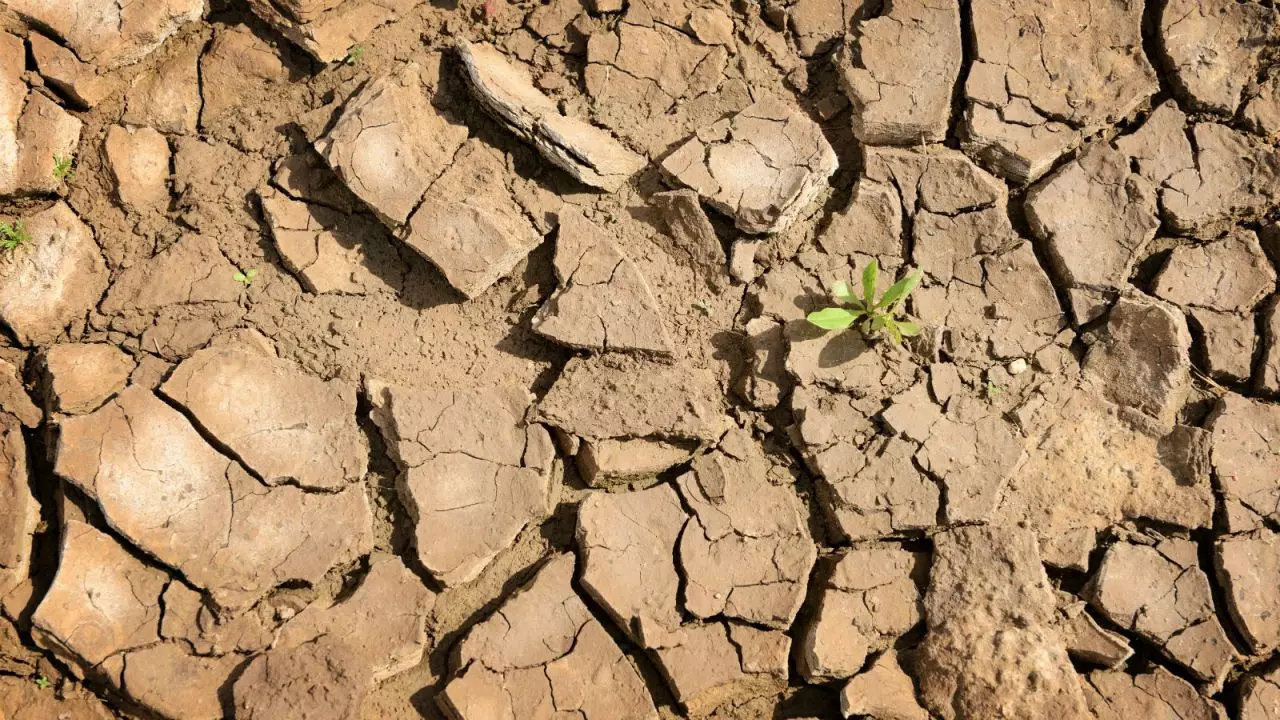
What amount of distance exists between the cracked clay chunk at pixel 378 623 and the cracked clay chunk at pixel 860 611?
1189mm

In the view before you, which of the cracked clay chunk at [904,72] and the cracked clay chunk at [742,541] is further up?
the cracked clay chunk at [904,72]

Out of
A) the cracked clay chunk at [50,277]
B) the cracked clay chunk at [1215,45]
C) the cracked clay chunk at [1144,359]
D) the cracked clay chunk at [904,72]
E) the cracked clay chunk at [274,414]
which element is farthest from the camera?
the cracked clay chunk at [1215,45]

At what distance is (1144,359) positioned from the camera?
10.1ft

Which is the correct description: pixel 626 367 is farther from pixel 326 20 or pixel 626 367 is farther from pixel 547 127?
pixel 326 20

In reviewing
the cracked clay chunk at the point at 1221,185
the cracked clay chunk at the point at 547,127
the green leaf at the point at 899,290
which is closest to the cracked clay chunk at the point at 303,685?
the cracked clay chunk at the point at 547,127

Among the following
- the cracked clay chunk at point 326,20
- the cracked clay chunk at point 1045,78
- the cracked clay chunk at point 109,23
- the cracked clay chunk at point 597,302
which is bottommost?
the cracked clay chunk at point 597,302

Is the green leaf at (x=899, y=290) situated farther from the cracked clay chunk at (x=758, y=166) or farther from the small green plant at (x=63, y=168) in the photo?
the small green plant at (x=63, y=168)

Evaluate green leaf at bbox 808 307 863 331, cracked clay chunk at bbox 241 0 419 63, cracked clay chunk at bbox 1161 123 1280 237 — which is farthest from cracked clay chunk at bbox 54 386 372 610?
cracked clay chunk at bbox 1161 123 1280 237

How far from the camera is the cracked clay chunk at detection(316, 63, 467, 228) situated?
9.41 ft

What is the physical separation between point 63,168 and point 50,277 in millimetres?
372

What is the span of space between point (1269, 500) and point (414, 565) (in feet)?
9.29

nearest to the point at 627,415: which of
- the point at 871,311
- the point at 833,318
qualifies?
the point at 833,318

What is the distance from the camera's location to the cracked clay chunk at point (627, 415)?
284cm

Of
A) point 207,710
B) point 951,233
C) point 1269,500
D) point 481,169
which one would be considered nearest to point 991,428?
point 951,233
